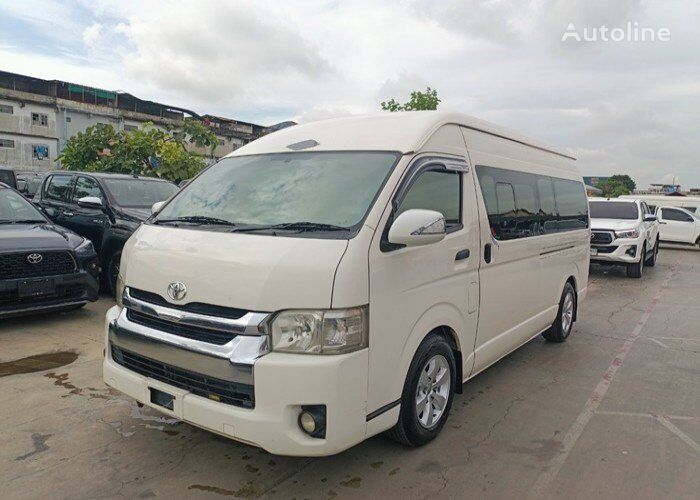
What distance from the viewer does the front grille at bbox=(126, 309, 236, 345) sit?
8.98 ft

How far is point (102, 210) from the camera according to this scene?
7.43m

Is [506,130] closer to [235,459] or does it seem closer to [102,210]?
[235,459]

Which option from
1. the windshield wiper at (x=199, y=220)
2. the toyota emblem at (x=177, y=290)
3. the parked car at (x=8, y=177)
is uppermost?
the parked car at (x=8, y=177)

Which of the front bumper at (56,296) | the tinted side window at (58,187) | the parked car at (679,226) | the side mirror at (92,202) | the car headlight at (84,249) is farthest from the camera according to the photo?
the parked car at (679,226)

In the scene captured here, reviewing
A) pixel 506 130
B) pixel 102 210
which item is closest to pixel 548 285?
pixel 506 130

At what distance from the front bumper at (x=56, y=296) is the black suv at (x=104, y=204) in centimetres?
99

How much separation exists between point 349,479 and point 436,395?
2.73ft

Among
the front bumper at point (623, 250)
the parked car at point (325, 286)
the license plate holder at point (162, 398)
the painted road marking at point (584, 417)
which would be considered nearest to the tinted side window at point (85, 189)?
the parked car at point (325, 286)

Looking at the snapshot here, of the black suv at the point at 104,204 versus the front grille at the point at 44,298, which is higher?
the black suv at the point at 104,204

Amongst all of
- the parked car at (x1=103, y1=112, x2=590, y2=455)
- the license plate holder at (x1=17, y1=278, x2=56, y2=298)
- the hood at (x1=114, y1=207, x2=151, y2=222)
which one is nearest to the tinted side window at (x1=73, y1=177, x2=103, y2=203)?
the hood at (x1=114, y1=207, x2=151, y2=222)

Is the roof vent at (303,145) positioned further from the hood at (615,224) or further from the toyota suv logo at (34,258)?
the hood at (615,224)

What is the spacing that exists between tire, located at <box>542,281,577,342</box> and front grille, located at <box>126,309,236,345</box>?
4.30 m

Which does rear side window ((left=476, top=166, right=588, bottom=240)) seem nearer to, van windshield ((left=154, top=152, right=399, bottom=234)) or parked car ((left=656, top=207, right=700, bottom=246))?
van windshield ((left=154, top=152, right=399, bottom=234))

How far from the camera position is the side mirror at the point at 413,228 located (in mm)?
2838
